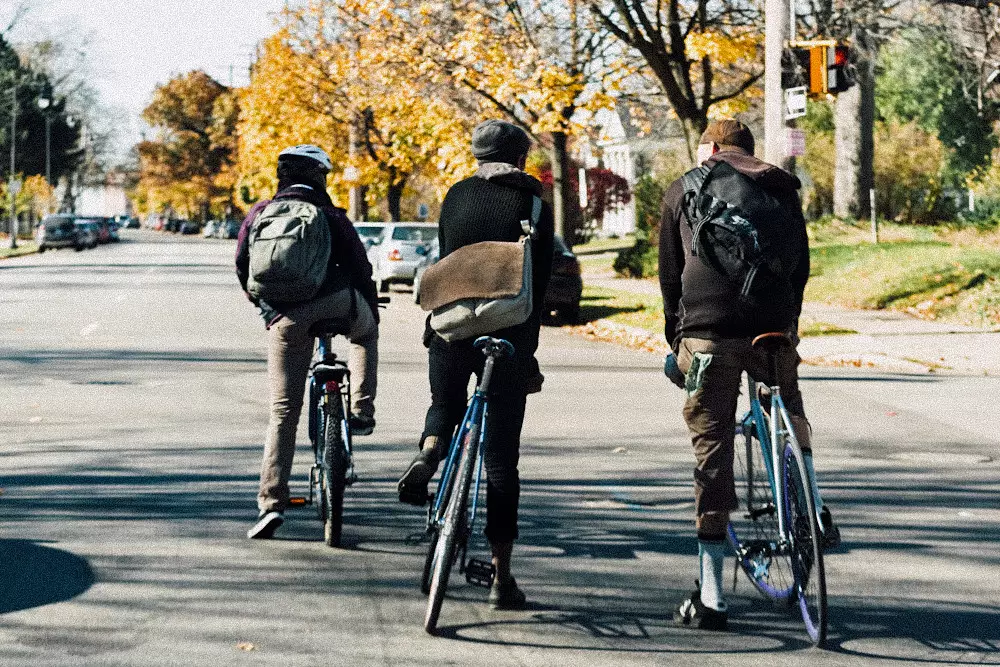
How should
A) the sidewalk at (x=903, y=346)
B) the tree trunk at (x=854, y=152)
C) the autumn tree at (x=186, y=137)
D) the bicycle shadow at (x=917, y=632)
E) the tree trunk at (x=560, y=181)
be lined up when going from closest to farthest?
the bicycle shadow at (x=917, y=632)
the sidewalk at (x=903, y=346)
the tree trunk at (x=560, y=181)
the tree trunk at (x=854, y=152)
the autumn tree at (x=186, y=137)

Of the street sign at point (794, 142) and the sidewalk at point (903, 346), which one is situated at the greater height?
the street sign at point (794, 142)

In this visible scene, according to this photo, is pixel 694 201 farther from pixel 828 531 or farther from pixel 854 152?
pixel 854 152

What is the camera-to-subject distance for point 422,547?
280 inches

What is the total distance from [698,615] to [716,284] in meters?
1.23

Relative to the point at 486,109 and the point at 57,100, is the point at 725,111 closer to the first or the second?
the point at 486,109

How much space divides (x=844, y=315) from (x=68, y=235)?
52.5 metres

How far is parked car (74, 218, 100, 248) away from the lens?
7088cm

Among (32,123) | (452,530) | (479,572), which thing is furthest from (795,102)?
(32,123)

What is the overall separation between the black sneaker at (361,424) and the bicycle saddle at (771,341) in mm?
2464

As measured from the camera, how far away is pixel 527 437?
1087 cm

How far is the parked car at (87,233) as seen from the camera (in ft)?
233

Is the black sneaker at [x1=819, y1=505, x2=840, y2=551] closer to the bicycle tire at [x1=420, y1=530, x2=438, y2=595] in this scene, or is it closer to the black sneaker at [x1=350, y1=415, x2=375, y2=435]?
the bicycle tire at [x1=420, y1=530, x2=438, y2=595]

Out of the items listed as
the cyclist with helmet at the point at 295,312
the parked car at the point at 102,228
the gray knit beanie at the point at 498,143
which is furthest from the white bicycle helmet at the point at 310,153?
the parked car at the point at 102,228

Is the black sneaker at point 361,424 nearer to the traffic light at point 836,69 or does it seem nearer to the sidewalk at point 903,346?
the sidewalk at point 903,346
